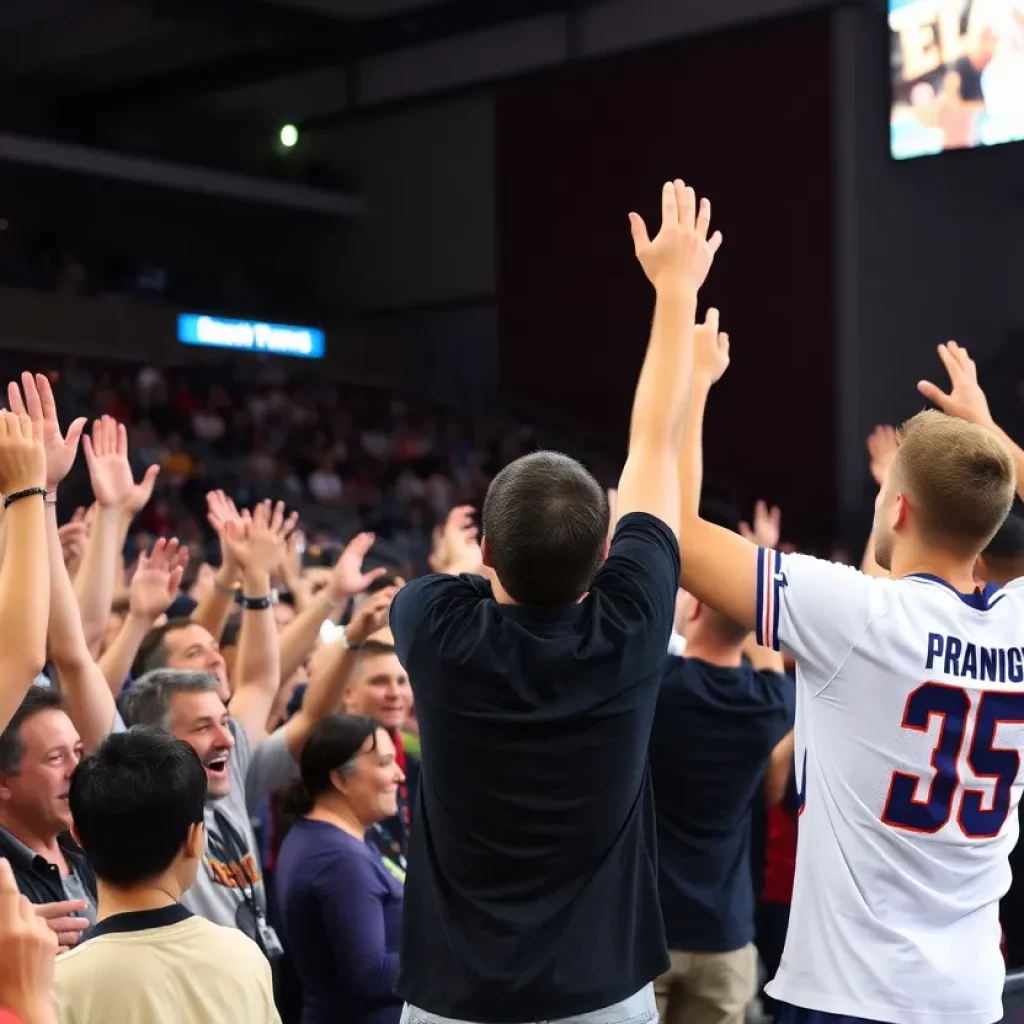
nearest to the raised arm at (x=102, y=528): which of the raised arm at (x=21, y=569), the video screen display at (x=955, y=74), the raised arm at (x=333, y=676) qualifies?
the raised arm at (x=333, y=676)

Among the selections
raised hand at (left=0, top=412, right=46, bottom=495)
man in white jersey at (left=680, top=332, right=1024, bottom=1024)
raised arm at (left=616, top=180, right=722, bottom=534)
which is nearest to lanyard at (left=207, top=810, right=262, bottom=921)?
raised hand at (left=0, top=412, right=46, bottom=495)

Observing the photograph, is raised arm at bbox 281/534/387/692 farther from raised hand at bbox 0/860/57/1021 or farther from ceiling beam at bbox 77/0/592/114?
ceiling beam at bbox 77/0/592/114

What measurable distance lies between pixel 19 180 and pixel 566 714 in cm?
1787

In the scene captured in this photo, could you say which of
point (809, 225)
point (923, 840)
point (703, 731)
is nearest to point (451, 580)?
point (923, 840)

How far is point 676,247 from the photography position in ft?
7.59

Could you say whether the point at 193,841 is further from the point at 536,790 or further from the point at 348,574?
the point at 348,574

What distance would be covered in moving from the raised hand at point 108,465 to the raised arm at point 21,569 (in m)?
1.25

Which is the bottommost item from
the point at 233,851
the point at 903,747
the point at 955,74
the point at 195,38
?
the point at 233,851

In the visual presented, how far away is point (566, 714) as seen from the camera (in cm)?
209

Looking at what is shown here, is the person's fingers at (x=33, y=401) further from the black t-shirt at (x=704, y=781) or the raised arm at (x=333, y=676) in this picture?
the black t-shirt at (x=704, y=781)

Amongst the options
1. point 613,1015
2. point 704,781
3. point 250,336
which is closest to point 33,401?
point 613,1015

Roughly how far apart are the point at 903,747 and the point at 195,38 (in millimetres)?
17314

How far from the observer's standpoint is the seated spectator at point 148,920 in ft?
6.76

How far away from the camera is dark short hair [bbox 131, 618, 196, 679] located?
3887 mm
